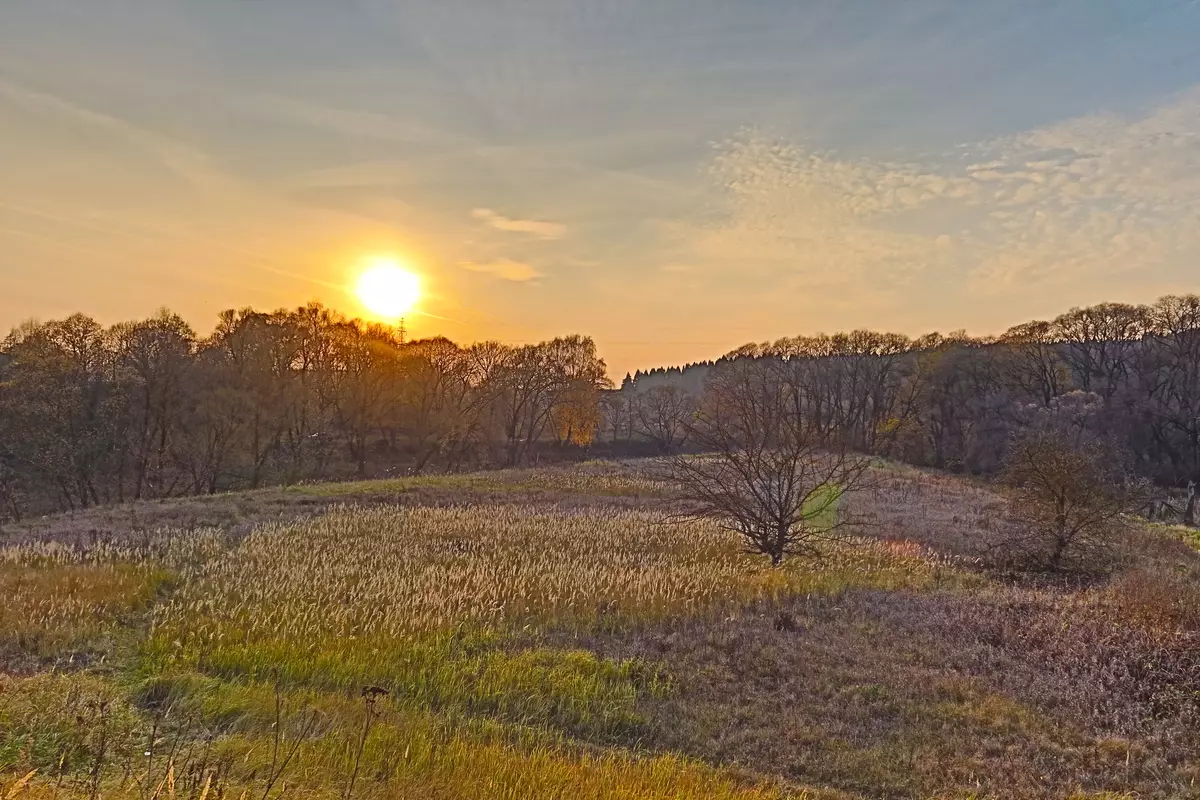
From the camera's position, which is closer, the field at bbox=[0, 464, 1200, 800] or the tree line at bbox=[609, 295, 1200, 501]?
the field at bbox=[0, 464, 1200, 800]

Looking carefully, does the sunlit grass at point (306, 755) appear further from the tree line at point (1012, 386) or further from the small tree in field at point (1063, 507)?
the tree line at point (1012, 386)

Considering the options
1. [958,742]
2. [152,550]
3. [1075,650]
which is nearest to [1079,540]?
[1075,650]

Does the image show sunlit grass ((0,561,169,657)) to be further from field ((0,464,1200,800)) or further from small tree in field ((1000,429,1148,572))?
small tree in field ((1000,429,1148,572))

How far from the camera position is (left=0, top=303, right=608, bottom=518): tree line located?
3328 cm

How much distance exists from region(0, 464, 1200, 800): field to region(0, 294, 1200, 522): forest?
6494mm

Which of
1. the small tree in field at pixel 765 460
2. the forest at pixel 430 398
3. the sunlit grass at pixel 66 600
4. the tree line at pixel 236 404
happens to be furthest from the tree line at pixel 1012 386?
the sunlit grass at pixel 66 600

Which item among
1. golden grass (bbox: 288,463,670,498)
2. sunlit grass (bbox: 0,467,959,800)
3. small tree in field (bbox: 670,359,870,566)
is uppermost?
small tree in field (bbox: 670,359,870,566)

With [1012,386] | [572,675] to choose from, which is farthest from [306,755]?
[1012,386]

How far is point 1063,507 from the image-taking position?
1742 centimetres

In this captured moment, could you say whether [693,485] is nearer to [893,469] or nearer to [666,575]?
[666,575]

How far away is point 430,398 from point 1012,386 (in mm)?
52621

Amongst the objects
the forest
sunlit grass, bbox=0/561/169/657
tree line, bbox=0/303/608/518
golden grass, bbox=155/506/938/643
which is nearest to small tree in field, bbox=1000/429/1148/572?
golden grass, bbox=155/506/938/643

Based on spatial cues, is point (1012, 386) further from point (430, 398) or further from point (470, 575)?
point (470, 575)

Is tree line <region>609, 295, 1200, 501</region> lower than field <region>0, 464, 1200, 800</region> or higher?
higher
